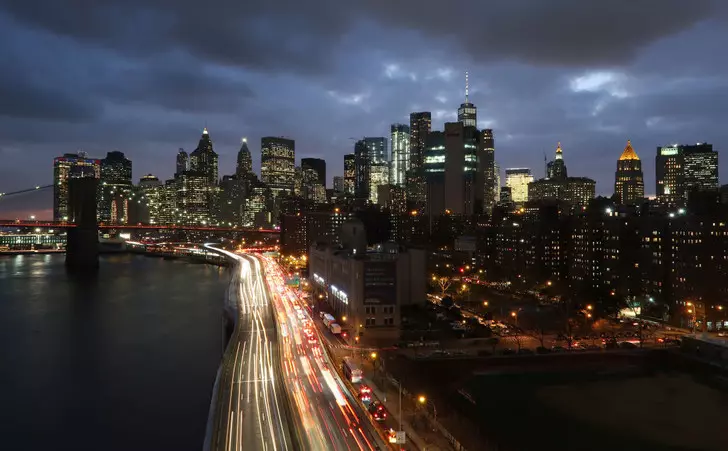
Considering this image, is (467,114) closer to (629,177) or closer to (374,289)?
(629,177)

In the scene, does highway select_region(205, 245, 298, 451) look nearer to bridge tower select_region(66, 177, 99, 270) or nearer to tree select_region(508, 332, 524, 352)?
tree select_region(508, 332, 524, 352)

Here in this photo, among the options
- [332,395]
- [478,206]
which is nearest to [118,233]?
[478,206]

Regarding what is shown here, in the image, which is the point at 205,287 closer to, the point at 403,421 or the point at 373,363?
the point at 373,363

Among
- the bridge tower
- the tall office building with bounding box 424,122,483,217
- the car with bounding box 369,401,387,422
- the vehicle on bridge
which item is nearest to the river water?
the vehicle on bridge

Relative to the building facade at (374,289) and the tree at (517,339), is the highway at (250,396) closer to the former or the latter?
the building facade at (374,289)

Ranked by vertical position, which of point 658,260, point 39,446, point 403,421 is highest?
point 658,260

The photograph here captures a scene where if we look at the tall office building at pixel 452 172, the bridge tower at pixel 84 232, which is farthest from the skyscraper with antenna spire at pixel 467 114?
the bridge tower at pixel 84 232

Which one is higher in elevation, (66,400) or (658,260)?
(658,260)
